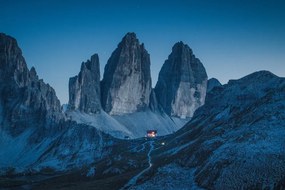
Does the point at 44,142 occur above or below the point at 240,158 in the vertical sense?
above

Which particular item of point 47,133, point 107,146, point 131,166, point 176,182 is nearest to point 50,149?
point 47,133


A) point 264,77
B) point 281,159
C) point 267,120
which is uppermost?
point 264,77

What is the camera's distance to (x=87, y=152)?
150125 millimetres

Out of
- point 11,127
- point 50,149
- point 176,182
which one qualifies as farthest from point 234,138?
point 11,127

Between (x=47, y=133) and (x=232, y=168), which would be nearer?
(x=232, y=168)

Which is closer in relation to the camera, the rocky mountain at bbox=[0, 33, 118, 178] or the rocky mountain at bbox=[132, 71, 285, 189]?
the rocky mountain at bbox=[132, 71, 285, 189]

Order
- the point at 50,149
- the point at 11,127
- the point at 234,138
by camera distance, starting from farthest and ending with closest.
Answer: the point at 11,127, the point at 50,149, the point at 234,138

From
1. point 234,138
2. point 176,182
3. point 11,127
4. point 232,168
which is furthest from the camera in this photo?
point 11,127

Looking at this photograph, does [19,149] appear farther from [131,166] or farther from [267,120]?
[267,120]

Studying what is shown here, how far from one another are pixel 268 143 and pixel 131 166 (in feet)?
154

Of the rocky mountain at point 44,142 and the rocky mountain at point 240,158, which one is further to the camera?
the rocky mountain at point 44,142

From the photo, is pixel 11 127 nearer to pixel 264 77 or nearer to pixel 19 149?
pixel 19 149

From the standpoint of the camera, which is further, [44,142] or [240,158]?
[44,142]

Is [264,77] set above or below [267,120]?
above
